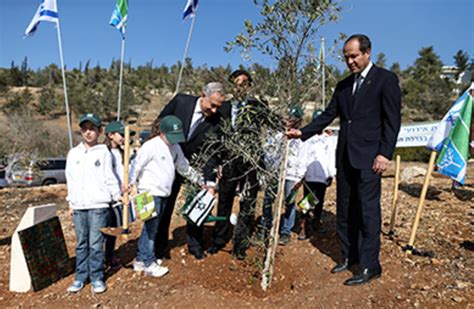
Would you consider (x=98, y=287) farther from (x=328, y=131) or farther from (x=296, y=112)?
(x=328, y=131)

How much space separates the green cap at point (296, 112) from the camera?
3465 millimetres

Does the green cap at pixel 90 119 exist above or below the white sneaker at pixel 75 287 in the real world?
above

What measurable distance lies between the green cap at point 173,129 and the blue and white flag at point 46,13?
8.26 meters

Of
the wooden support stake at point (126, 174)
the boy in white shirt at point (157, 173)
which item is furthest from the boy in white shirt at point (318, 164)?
the wooden support stake at point (126, 174)

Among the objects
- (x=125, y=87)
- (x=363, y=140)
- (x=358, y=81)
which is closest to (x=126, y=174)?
(x=363, y=140)

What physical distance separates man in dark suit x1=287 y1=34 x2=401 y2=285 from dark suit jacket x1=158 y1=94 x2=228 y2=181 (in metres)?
1.09

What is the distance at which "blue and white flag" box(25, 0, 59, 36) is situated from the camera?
32.4ft

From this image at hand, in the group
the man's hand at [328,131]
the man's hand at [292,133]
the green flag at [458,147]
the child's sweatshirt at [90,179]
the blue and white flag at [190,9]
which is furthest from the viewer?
the blue and white flag at [190,9]

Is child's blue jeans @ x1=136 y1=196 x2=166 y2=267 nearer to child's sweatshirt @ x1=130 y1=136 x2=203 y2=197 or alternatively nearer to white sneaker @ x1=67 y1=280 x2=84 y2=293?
child's sweatshirt @ x1=130 y1=136 x2=203 y2=197

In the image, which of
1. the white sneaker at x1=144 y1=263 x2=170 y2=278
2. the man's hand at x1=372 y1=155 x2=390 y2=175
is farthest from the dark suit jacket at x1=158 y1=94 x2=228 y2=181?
the man's hand at x1=372 y1=155 x2=390 y2=175

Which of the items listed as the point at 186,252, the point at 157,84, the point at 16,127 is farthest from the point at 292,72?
the point at 157,84

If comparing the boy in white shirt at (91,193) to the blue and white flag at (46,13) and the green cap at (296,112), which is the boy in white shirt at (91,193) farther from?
the blue and white flag at (46,13)

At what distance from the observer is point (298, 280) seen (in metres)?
3.88

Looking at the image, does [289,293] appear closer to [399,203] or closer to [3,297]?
[3,297]
